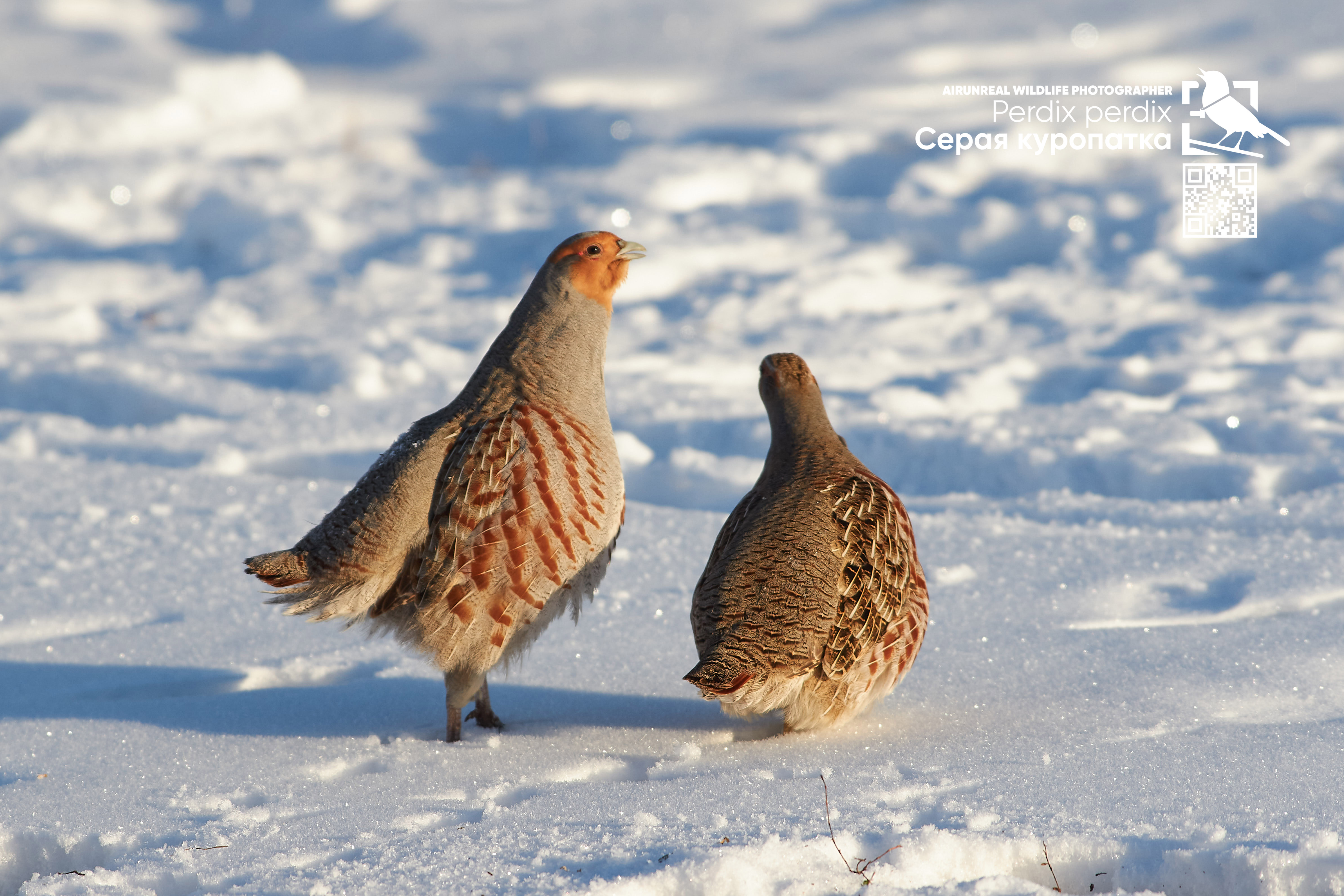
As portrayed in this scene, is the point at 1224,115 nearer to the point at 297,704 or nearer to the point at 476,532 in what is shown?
the point at 476,532

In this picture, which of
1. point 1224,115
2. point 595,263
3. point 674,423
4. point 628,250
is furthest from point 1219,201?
point 595,263

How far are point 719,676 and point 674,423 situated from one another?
304 centimetres

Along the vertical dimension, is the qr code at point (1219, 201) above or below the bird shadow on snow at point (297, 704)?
above

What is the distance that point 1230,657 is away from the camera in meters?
2.66

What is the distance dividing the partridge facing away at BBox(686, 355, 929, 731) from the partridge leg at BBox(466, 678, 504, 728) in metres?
0.63

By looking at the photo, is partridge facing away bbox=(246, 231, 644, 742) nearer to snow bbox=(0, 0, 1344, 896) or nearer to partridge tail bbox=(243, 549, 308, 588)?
partridge tail bbox=(243, 549, 308, 588)

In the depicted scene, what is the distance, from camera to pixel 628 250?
2.90 m

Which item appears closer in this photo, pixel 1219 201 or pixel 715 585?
pixel 715 585

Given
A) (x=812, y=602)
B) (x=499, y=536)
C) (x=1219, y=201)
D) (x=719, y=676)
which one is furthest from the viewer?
(x=1219, y=201)

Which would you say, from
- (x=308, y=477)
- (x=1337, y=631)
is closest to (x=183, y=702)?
(x=308, y=477)

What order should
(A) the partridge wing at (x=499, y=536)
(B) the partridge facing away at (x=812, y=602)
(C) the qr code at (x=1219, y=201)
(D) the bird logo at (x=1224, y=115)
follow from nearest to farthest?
1. (B) the partridge facing away at (x=812, y=602)
2. (A) the partridge wing at (x=499, y=536)
3. (C) the qr code at (x=1219, y=201)
4. (D) the bird logo at (x=1224, y=115)

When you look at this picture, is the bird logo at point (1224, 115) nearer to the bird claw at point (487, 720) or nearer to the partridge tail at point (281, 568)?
the bird claw at point (487, 720)

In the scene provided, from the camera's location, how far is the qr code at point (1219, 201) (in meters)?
7.33

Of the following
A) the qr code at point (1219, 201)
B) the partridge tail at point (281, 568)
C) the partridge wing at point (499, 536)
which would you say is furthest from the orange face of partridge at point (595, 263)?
the qr code at point (1219, 201)
